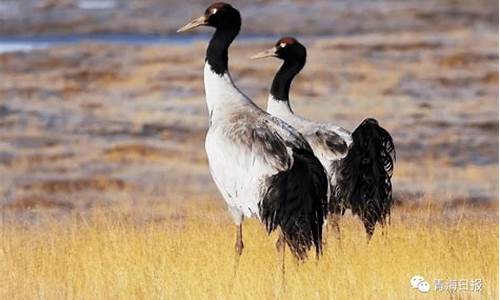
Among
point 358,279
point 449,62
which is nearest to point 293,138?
point 358,279

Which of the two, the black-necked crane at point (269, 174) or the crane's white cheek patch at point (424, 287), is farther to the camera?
the crane's white cheek patch at point (424, 287)

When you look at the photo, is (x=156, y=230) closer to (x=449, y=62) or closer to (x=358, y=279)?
(x=358, y=279)

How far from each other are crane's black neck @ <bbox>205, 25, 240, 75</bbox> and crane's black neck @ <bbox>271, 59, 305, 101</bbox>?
96 centimetres

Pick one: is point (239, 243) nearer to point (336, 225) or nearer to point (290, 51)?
point (336, 225)

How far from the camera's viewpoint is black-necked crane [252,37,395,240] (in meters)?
11.5

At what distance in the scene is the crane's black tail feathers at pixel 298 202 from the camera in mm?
10273

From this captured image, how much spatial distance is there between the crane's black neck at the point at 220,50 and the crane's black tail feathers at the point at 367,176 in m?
1.24

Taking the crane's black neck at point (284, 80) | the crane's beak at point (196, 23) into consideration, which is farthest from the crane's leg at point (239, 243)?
the crane's black neck at point (284, 80)

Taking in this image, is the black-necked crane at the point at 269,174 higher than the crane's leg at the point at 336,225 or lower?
higher

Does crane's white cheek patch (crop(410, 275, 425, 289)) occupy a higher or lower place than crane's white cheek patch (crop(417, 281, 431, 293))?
lower

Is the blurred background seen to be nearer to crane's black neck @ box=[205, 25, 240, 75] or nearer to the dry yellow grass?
the dry yellow grass

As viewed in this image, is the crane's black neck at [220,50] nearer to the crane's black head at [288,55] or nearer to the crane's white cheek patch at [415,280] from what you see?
the crane's black head at [288,55]

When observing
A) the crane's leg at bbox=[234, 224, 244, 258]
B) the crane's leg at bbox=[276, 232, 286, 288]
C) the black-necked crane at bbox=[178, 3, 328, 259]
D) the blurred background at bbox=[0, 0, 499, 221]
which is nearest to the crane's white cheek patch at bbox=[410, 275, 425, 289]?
the black-necked crane at bbox=[178, 3, 328, 259]

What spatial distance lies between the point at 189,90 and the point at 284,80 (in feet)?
50.0
